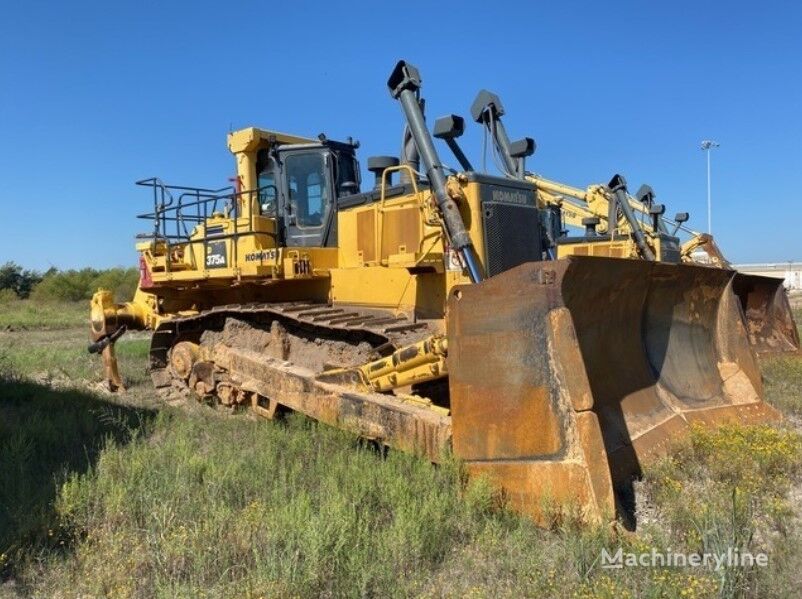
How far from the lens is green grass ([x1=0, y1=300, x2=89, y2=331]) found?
24.2 m

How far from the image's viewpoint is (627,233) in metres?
15.0

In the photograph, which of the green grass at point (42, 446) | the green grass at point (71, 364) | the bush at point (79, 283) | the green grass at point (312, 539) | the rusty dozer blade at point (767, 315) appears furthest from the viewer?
the bush at point (79, 283)

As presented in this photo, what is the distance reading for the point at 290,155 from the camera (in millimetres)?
7656

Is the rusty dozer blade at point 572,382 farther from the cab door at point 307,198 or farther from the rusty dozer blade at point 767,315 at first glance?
the rusty dozer blade at point 767,315

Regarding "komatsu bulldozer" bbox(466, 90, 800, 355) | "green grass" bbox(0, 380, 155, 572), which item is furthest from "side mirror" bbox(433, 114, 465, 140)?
"green grass" bbox(0, 380, 155, 572)

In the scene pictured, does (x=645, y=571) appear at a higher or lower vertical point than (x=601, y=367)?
lower

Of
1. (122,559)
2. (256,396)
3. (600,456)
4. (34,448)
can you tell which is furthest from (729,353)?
(34,448)

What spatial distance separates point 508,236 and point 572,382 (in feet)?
9.00

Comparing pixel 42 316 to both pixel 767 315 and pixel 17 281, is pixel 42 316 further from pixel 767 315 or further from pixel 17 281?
pixel 767 315

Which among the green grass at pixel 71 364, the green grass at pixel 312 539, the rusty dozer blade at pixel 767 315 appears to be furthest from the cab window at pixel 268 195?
the rusty dozer blade at pixel 767 315

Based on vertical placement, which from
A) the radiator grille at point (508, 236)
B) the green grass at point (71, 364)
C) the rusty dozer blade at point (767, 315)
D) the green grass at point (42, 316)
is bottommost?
the green grass at point (71, 364)

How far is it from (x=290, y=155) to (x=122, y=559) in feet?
17.3

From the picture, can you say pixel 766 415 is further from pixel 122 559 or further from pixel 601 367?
pixel 122 559

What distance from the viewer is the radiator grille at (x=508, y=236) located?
586 centimetres
